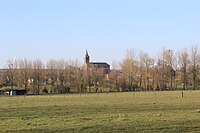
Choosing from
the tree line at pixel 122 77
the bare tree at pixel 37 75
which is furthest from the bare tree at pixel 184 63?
the bare tree at pixel 37 75

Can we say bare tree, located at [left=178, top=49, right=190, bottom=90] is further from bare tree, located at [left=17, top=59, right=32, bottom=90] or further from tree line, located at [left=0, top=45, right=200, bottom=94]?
bare tree, located at [left=17, top=59, right=32, bottom=90]

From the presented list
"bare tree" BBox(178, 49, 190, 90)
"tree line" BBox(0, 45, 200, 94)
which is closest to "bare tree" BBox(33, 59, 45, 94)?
"tree line" BBox(0, 45, 200, 94)

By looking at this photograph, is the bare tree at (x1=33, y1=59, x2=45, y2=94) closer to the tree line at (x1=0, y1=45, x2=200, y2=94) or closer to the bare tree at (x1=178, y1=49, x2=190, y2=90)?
the tree line at (x1=0, y1=45, x2=200, y2=94)

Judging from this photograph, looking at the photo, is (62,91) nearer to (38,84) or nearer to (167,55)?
(38,84)

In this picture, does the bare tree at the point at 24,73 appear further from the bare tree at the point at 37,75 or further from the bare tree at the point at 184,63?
the bare tree at the point at 184,63

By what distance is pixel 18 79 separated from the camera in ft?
461

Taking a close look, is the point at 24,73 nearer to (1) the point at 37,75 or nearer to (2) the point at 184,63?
(1) the point at 37,75

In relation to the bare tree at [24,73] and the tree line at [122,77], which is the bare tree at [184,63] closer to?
the tree line at [122,77]

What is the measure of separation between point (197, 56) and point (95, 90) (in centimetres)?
3692

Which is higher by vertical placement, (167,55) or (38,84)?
(167,55)

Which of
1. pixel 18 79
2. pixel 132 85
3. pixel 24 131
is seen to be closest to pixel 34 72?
pixel 18 79

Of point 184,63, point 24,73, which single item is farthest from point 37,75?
point 184,63

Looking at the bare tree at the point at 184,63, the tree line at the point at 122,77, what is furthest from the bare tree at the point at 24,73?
the bare tree at the point at 184,63

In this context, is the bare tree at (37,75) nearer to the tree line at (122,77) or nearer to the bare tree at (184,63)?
the tree line at (122,77)
